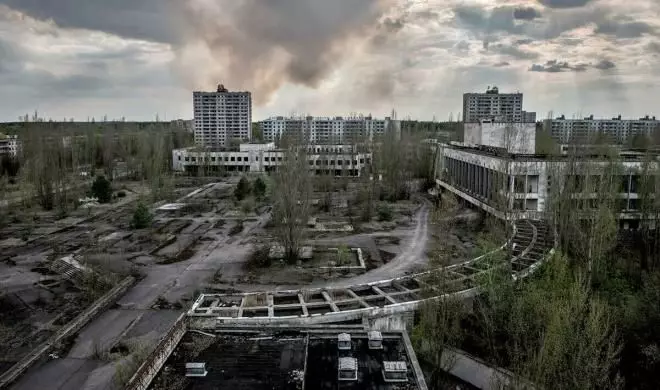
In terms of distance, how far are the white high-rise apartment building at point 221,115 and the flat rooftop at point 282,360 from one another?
92.0 m

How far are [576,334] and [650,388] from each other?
203 inches

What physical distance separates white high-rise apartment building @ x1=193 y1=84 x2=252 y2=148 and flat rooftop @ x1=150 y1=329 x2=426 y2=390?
92.0 metres

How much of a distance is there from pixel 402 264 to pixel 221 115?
84832mm

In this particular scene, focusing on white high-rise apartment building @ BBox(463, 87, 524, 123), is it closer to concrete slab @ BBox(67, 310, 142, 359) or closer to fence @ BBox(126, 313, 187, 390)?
concrete slab @ BBox(67, 310, 142, 359)

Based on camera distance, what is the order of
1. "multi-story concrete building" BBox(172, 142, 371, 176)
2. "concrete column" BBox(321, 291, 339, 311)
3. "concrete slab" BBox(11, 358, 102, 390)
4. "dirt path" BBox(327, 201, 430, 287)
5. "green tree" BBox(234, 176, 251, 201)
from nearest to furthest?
"concrete slab" BBox(11, 358, 102, 390)
"concrete column" BBox(321, 291, 339, 311)
"dirt path" BBox(327, 201, 430, 287)
"green tree" BBox(234, 176, 251, 201)
"multi-story concrete building" BBox(172, 142, 371, 176)

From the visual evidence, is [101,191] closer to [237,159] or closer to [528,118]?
[237,159]

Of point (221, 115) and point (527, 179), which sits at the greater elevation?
point (221, 115)

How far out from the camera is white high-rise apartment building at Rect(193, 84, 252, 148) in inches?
4043

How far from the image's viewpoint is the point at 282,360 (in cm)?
1191

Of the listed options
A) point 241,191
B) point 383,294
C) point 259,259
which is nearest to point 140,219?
point 259,259

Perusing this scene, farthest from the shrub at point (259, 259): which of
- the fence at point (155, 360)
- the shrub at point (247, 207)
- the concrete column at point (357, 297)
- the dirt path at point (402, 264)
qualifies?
the shrub at point (247, 207)

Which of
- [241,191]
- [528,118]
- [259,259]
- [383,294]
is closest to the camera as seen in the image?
[383,294]

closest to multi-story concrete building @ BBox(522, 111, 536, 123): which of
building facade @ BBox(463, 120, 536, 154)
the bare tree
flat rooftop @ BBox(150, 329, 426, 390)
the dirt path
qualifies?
building facade @ BBox(463, 120, 536, 154)

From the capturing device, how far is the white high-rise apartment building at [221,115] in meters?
103
